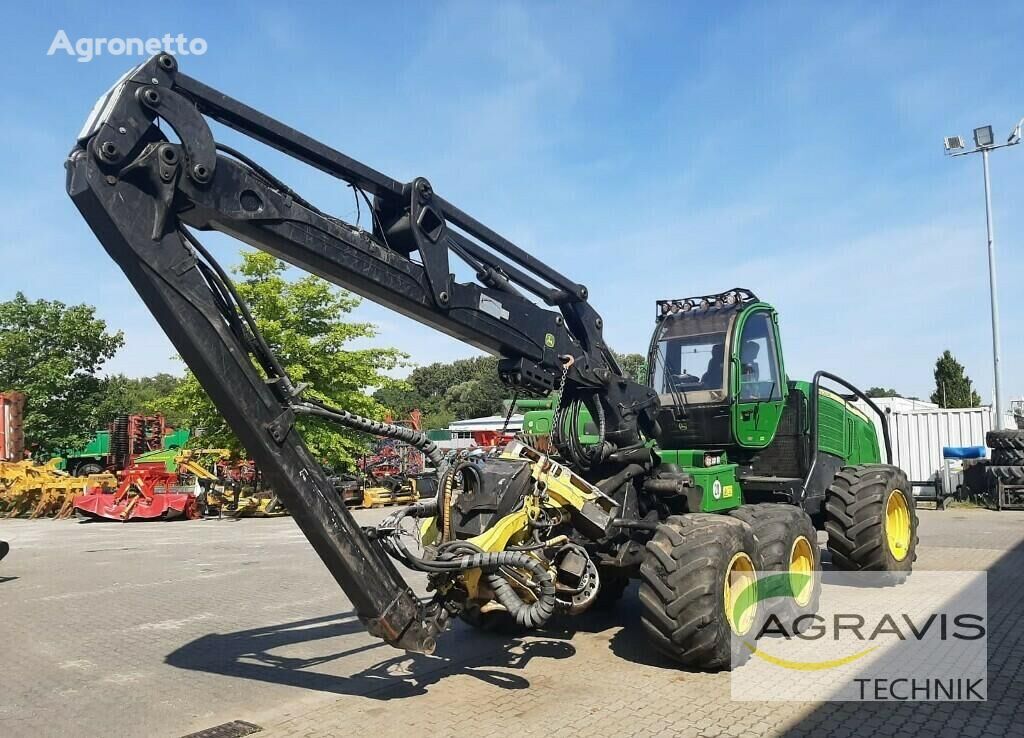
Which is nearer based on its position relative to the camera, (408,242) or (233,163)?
(233,163)

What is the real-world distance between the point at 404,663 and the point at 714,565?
269cm

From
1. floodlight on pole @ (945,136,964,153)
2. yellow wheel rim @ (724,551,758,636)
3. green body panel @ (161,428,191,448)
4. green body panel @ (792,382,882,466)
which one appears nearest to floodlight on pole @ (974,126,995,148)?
floodlight on pole @ (945,136,964,153)

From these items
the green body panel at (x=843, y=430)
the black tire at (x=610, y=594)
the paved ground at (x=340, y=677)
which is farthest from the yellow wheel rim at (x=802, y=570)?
the green body panel at (x=843, y=430)

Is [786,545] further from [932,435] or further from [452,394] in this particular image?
[452,394]

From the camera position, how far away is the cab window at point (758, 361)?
863cm

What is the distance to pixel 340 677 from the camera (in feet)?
21.1

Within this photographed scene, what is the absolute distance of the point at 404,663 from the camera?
6824 mm

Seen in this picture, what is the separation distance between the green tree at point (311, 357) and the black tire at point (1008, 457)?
668 inches

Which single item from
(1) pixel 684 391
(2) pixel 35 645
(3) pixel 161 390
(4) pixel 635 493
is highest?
→ (3) pixel 161 390

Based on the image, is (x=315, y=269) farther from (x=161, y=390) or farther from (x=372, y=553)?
(x=161, y=390)

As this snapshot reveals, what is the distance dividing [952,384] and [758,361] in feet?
196

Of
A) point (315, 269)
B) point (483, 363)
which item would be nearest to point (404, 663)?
point (315, 269)

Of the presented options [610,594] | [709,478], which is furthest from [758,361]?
[610,594]

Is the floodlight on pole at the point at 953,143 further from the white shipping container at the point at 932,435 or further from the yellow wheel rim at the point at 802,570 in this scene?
the yellow wheel rim at the point at 802,570
